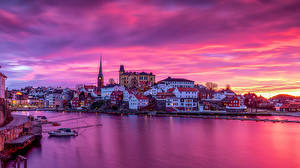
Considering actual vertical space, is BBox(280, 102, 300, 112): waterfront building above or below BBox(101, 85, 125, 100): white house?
below

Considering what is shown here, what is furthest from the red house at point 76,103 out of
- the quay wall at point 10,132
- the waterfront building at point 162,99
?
the quay wall at point 10,132

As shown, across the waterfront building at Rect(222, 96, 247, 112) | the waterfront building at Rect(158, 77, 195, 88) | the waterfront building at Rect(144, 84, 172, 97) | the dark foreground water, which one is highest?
the waterfront building at Rect(158, 77, 195, 88)

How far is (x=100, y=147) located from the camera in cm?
2523

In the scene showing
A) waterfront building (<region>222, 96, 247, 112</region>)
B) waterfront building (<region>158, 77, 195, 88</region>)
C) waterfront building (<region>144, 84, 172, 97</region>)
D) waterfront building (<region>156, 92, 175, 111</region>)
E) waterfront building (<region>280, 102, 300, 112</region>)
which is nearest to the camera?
waterfront building (<region>222, 96, 247, 112</region>)

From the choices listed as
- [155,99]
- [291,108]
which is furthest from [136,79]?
[291,108]

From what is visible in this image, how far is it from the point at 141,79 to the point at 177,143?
75270mm

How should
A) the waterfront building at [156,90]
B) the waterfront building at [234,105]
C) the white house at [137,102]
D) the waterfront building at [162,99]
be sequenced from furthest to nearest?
the waterfront building at [156,90], the waterfront building at [162,99], the white house at [137,102], the waterfront building at [234,105]

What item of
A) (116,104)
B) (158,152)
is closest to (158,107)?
(116,104)

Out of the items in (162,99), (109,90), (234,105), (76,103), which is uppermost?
(109,90)

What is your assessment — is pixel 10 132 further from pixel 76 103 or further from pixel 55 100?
pixel 55 100

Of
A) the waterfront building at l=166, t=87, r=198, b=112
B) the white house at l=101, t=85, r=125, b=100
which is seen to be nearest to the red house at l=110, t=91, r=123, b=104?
the white house at l=101, t=85, r=125, b=100

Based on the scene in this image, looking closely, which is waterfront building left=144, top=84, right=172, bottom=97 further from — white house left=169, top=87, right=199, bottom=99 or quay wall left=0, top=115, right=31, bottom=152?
quay wall left=0, top=115, right=31, bottom=152

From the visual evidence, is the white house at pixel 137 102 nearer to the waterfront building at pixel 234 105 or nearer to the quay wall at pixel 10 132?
the waterfront building at pixel 234 105

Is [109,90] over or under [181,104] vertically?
over
